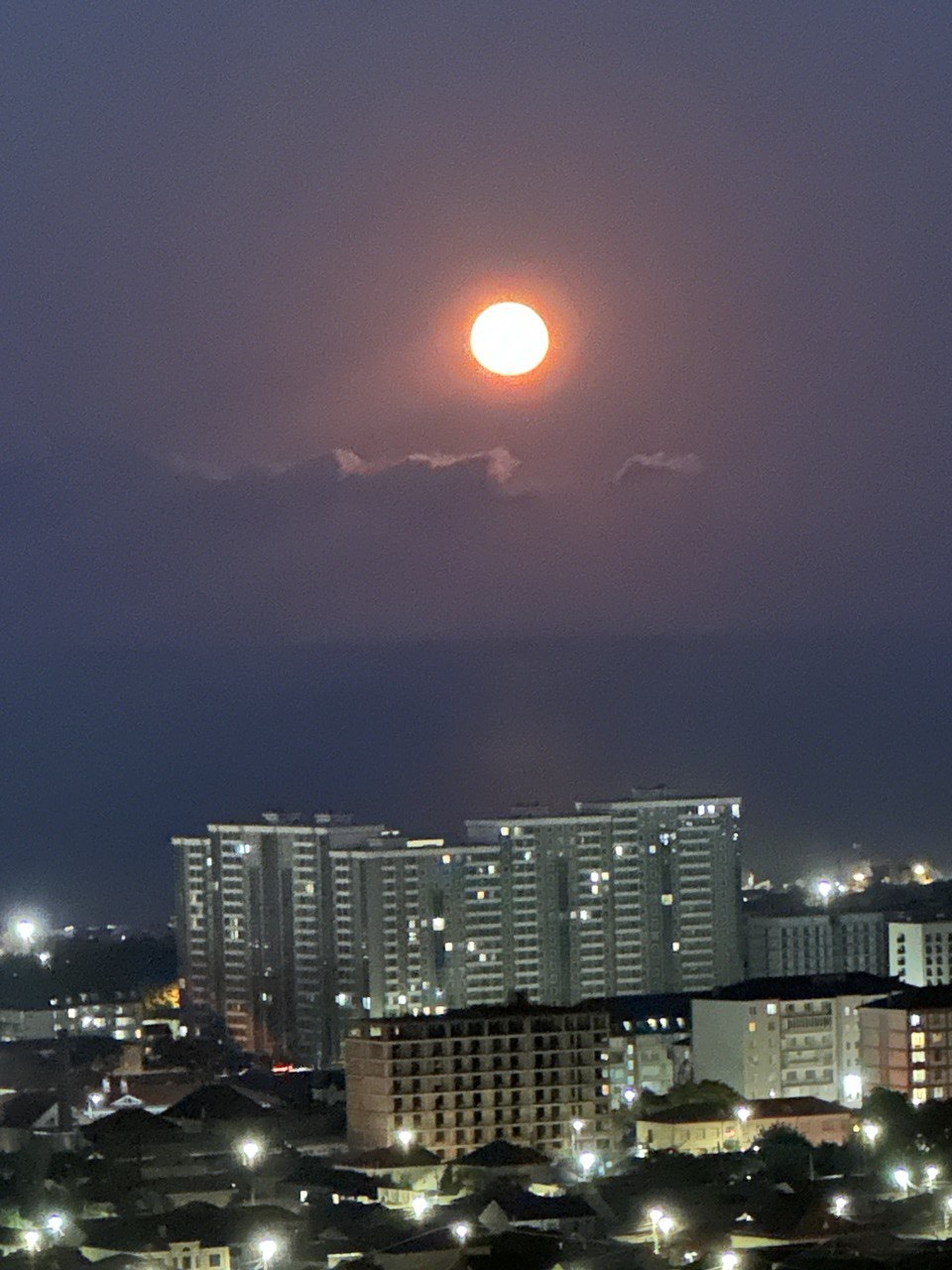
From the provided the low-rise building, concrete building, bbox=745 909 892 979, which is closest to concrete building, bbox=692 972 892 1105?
the low-rise building

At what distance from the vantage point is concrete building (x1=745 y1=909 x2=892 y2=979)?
26.0m

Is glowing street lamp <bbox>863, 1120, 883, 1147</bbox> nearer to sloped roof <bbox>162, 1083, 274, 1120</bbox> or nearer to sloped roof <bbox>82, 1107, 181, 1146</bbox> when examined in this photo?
sloped roof <bbox>162, 1083, 274, 1120</bbox>

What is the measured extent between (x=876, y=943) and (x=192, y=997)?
476 centimetres

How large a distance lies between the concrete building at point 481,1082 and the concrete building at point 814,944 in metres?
7.63

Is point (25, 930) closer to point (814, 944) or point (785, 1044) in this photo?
point (814, 944)

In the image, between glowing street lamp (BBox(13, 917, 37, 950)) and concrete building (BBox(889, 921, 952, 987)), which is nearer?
concrete building (BBox(889, 921, 952, 987))

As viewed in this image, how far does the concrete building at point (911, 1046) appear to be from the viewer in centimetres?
1900

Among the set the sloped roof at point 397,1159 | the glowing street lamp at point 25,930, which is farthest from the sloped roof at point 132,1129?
the glowing street lamp at point 25,930

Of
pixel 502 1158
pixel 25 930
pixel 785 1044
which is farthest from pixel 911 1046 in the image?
pixel 25 930

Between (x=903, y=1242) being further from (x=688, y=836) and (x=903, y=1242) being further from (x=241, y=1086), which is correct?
(x=688, y=836)

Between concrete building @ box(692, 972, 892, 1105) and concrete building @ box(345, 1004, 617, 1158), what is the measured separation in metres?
1.66

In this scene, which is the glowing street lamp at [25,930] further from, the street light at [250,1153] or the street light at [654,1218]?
the street light at [654,1218]

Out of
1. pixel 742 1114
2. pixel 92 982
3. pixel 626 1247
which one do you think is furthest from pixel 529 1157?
pixel 92 982

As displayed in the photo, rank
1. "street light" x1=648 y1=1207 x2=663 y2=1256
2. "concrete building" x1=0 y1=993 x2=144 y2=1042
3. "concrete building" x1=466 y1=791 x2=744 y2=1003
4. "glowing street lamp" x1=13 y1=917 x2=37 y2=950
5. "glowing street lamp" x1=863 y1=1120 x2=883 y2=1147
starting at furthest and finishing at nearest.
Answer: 1. "glowing street lamp" x1=13 y1=917 x2=37 y2=950
2. "concrete building" x1=0 y1=993 x2=144 y2=1042
3. "concrete building" x1=466 y1=791 x2=744 y2=1003
4. "glowing street lamp" x1=863 y1=1120 x2=883 y2=1147
5. "street light" x1=648 y1=1207 x2=663 y2=1256
